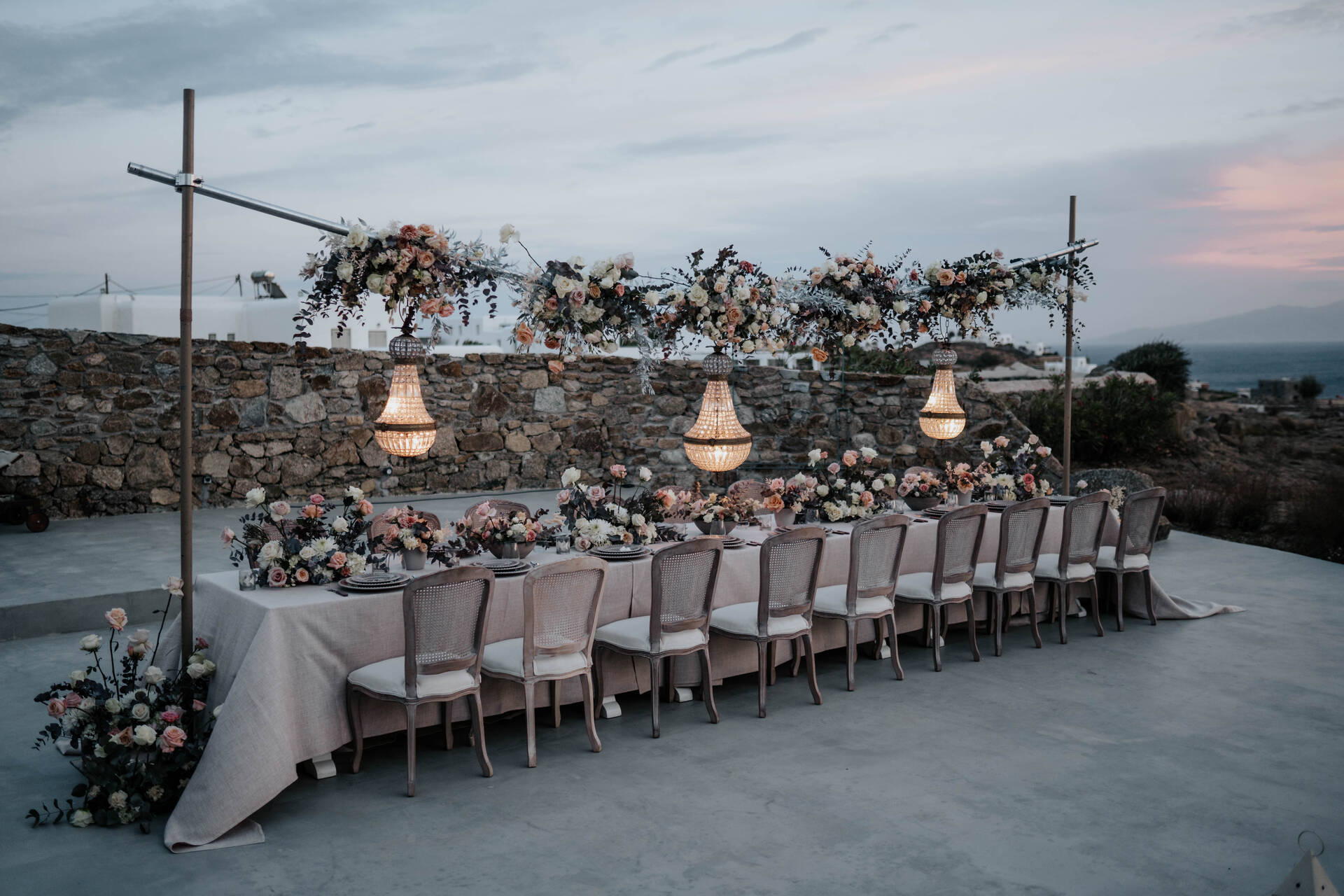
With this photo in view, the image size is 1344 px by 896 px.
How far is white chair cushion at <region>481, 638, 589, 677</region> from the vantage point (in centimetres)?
411

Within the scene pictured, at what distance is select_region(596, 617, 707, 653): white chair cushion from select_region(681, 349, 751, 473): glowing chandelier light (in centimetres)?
90

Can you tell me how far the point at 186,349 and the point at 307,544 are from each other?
0.95m

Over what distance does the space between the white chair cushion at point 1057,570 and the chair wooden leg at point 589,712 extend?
10.6 feet

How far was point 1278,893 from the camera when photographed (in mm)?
2688

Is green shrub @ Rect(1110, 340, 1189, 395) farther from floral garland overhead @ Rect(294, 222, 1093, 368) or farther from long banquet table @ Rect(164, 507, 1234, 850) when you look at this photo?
long banquet table @ Rect(164, 507, 1234, 850)

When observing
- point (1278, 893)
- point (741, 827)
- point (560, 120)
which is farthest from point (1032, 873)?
point (560, 120)

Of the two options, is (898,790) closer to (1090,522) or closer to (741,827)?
(741,827)

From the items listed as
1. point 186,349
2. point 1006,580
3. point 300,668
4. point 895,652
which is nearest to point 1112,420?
point 1006,580

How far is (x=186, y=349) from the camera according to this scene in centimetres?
373

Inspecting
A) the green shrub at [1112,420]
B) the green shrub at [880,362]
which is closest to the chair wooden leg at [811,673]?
the green shrub at [880,362]

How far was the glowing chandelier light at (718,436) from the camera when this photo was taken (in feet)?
16.6

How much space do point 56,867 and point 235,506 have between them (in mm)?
6720

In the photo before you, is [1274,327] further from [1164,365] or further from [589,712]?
[589,712]

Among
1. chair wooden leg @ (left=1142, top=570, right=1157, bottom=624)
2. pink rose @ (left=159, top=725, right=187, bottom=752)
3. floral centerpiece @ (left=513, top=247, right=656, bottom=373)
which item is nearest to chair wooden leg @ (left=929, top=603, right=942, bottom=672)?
chair wooden leg @ (left=1142, top=570, right=1157, bottom=624)
